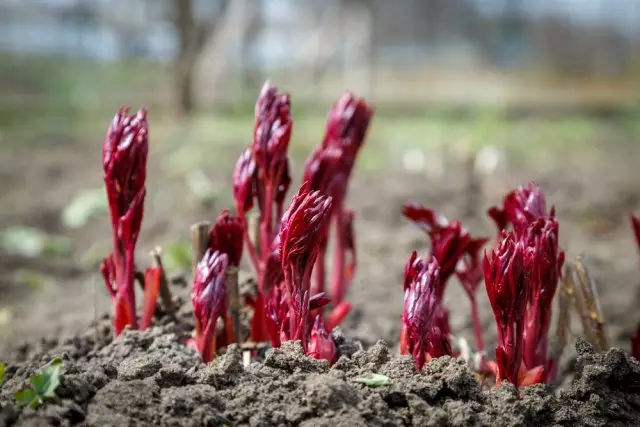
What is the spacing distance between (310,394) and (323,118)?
39.7ft

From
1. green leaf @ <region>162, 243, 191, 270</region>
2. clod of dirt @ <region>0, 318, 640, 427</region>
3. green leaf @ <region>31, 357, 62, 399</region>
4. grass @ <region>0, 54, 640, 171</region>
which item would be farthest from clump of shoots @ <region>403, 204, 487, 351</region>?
grass @ <region>0, 54, 640, 171</region>

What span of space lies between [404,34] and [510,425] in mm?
24525

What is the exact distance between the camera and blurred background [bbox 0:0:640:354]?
A: 4656 millimetres

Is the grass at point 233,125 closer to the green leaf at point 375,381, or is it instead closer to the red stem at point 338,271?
the red stem at point 338,271

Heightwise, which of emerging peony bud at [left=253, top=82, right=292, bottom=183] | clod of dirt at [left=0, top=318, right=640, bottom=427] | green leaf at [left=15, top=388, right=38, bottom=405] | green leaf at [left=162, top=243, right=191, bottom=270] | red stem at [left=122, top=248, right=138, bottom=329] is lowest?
green leaf at [left=162, top=243, right=191, bottom=270]

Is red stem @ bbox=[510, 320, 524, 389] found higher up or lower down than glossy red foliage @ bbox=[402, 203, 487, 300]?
lower down

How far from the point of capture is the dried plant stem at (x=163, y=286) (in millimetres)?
2281

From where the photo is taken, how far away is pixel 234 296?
7.22ft

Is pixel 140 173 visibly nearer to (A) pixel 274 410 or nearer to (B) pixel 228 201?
(A) pixel 274 410

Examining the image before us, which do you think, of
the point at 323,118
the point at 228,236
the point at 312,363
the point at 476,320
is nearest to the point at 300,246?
the point at 312,363

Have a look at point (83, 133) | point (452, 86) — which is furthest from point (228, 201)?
point (452, 86)

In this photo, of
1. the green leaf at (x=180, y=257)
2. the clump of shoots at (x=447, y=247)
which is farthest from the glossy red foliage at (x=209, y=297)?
the green leaf at (x=180, y=257)

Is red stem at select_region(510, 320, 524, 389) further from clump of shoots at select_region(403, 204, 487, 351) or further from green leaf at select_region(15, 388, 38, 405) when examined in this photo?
green leaf at select_region(15, 388, 38, 405)

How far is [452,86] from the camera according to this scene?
23078mm
